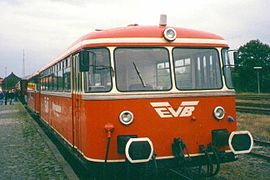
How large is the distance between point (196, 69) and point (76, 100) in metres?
2.33

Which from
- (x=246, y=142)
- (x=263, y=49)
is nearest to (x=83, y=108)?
(x=246, y=142)

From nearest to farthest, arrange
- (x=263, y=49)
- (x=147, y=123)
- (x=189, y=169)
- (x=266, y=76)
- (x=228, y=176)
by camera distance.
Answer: (x=147, y=123), (x=228, y=176), (x=189, y=169), (x=266, y=76), (x=263, y=49)

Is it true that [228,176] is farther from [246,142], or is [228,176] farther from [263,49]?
[263,49]

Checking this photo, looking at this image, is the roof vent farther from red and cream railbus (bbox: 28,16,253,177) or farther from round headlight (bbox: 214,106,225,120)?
round headlight (bbox: 214,106,225,120)

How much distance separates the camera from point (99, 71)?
6.92 metres

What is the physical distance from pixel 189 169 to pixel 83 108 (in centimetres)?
279

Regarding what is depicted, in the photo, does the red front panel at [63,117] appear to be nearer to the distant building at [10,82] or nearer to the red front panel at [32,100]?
the red front panel at [32,100]

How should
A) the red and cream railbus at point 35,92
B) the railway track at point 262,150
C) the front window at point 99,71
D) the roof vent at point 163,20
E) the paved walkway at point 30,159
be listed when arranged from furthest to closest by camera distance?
the red and cream railbus at point 35,92 < the railway track at point 262,150 < the paved walkway at point 30,159 < the roof vent at point 163,20 < the front window at point 99,71

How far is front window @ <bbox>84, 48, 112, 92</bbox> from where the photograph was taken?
270 inches

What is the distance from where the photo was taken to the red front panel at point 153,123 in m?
6.74

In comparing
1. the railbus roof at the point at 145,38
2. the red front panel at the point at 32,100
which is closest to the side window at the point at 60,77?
the railbus roof at the point at 145,38

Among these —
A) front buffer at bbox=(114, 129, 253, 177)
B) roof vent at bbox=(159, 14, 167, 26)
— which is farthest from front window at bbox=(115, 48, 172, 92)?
front buffer at bbox=(114, 129, 253, 177)

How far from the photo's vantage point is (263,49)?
231ft

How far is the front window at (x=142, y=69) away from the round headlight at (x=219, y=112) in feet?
2.99
